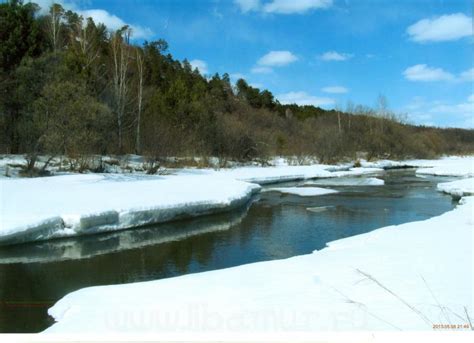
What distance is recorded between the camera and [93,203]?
1336 centimetres

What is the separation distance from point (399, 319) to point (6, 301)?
5.66 metres

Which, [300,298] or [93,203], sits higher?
[93,203]

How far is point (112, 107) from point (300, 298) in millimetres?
30640

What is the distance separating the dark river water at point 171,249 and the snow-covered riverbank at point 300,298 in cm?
119

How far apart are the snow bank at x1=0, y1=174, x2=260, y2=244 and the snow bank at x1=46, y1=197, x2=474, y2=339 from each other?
17.1 feet

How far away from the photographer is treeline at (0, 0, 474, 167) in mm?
21109

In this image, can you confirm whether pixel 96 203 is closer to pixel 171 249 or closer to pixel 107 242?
pixel 107 242

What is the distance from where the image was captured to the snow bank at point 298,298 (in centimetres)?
479

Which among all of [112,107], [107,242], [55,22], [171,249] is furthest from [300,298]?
[55,22]

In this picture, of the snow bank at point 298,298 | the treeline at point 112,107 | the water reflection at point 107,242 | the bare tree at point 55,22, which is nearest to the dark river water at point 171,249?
the water reflection at point 107,242

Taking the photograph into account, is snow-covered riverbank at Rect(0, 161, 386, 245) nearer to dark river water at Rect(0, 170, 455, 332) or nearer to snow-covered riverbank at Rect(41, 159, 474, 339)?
dark river water at Rect(0, 170, 455, 332)

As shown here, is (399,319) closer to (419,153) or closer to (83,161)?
(83,161)

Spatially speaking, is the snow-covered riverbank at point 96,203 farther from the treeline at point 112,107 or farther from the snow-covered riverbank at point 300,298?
the snow-covered riverbank at point 300,298

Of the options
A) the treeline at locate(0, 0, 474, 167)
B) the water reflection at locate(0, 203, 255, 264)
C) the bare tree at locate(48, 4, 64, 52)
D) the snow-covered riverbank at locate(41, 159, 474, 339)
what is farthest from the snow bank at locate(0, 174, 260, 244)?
the bare tree at locate(48, 4, 64, 52)
